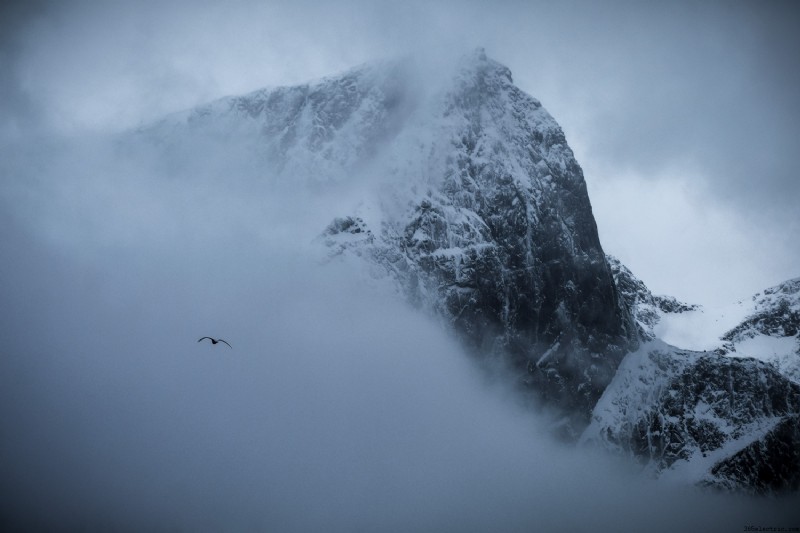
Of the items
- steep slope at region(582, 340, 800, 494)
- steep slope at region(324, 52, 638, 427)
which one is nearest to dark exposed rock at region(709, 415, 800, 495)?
steep slope at region(582, 340, 800, 494)

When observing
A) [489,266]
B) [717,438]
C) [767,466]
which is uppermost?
[489,266]

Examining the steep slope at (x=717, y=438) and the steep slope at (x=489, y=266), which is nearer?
the steep slope at (x=489, y=266)

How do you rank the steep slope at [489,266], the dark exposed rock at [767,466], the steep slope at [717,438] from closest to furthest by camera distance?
the steep slope at [489,266] < the dark exposed rock at [767,466] < the steep slope at [717,438]

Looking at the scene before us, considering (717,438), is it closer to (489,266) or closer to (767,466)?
(767,466)

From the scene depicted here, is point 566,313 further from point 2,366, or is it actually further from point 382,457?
point 2,366

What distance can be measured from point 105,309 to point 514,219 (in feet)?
398

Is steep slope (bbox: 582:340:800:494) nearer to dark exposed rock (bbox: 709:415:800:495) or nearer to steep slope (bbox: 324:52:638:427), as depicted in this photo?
dark exposed rock (bbox: 709:415:800:495)

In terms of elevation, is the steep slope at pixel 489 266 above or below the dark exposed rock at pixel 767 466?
above

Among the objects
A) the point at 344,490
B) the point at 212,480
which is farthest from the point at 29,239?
the point at 344,490

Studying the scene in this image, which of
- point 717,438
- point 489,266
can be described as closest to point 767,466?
point 717,438

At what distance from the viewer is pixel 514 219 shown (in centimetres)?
19412

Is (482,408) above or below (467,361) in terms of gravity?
below

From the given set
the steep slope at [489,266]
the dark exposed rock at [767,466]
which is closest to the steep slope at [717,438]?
the dark exposed rock at [767,466]

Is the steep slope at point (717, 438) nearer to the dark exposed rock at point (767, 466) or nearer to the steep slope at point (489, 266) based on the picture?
the dark exposed rock at point (767, 466)
